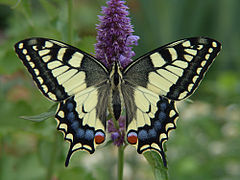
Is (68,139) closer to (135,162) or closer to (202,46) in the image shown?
(202,46)

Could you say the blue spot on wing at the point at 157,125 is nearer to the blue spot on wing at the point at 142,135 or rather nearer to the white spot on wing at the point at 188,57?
the blue spot on wing at the point at 142,135

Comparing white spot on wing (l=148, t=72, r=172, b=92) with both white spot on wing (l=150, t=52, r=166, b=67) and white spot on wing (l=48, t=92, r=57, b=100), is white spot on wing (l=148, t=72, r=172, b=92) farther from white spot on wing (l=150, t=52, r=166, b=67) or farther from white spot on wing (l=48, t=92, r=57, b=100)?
white spot on wing (l=48, t=92, r=57, b=100)

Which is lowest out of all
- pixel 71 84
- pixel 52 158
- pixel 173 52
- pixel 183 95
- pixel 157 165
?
pixel 157 165

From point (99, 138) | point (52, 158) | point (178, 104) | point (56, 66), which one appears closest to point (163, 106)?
point (99, 138)

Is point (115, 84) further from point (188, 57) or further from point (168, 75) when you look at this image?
point (188, 57)

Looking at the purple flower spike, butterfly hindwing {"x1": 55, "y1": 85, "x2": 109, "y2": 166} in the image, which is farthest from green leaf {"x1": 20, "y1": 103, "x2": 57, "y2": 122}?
the purple flower spike

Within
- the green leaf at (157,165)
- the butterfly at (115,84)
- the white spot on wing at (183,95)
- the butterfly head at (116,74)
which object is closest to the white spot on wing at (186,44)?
the butterfly at (115,84)

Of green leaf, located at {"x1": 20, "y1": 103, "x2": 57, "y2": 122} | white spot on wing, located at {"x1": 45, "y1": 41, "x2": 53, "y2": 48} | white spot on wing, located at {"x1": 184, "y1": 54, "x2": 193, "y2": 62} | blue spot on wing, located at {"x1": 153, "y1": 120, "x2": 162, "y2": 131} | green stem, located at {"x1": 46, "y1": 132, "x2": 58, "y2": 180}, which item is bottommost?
green stem, located at {"x1": 46, "y1": 132, "x2": 58, "y2": 180}

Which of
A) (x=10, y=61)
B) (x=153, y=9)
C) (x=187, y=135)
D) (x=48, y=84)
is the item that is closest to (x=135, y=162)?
(x=187, y=135)
